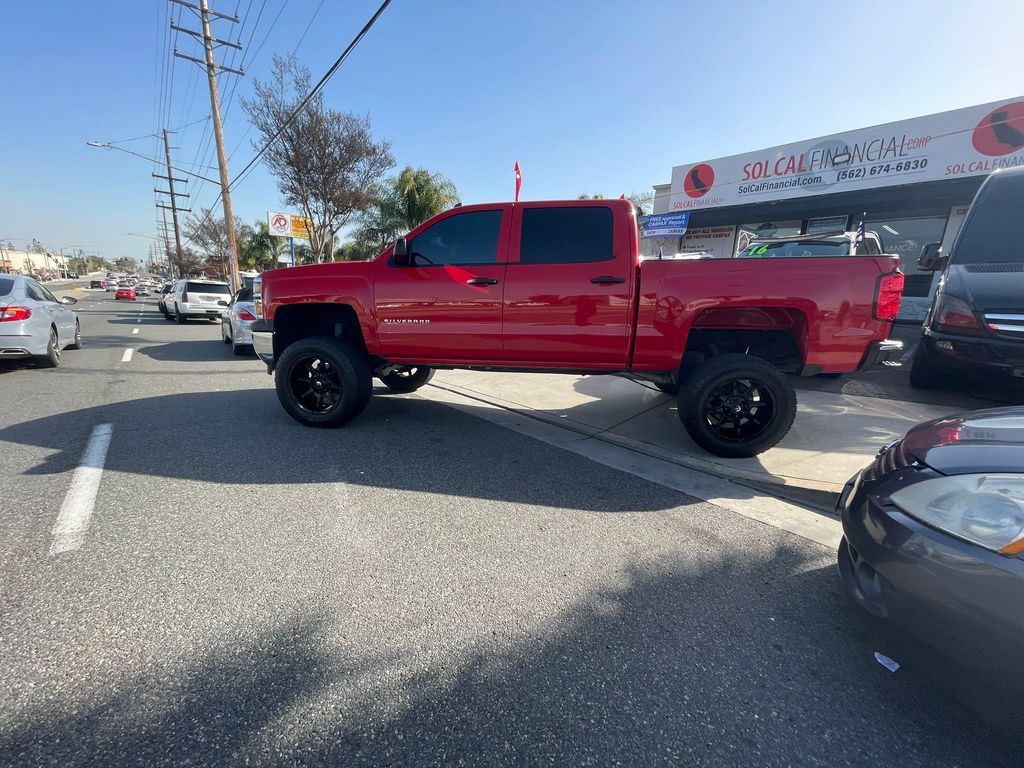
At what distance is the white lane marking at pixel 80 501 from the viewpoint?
260 centimetres

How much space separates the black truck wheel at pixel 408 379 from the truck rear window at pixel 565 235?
2.67 meters

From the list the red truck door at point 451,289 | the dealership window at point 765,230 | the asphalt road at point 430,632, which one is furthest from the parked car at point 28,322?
the dealership window at point 765,230

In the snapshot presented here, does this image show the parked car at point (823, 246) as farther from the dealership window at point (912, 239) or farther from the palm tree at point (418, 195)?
the palm tree at point (418, 195)

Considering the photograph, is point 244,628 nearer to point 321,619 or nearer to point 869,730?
point 321,619

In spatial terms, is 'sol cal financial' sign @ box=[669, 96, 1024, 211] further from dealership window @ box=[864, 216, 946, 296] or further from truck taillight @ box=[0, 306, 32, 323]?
truck taillight @ box=[0, 306, 32, 323]

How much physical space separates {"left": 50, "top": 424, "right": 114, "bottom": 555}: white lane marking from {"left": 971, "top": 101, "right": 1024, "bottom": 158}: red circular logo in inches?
626

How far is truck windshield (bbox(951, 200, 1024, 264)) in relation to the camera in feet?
16.6

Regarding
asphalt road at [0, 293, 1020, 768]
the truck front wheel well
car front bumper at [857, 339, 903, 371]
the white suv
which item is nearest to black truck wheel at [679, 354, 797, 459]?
car front bumper at [857, 339, 903, 371]

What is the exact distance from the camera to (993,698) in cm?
163

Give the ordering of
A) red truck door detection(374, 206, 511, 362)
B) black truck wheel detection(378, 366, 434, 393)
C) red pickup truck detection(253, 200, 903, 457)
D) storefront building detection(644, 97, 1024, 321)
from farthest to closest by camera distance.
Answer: storefront building detection(644, 97, 1024, 321) < black truck wheel detection(378, 366, 434, 393) < red truck door detection(374, 206, 511, 362) < red pickup truck detection(253, 200, 903, 457)

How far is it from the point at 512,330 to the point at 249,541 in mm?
2551

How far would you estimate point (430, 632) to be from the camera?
6.65 ft

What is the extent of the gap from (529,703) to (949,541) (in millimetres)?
1589

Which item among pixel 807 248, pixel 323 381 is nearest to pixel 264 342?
pixel 323 381
